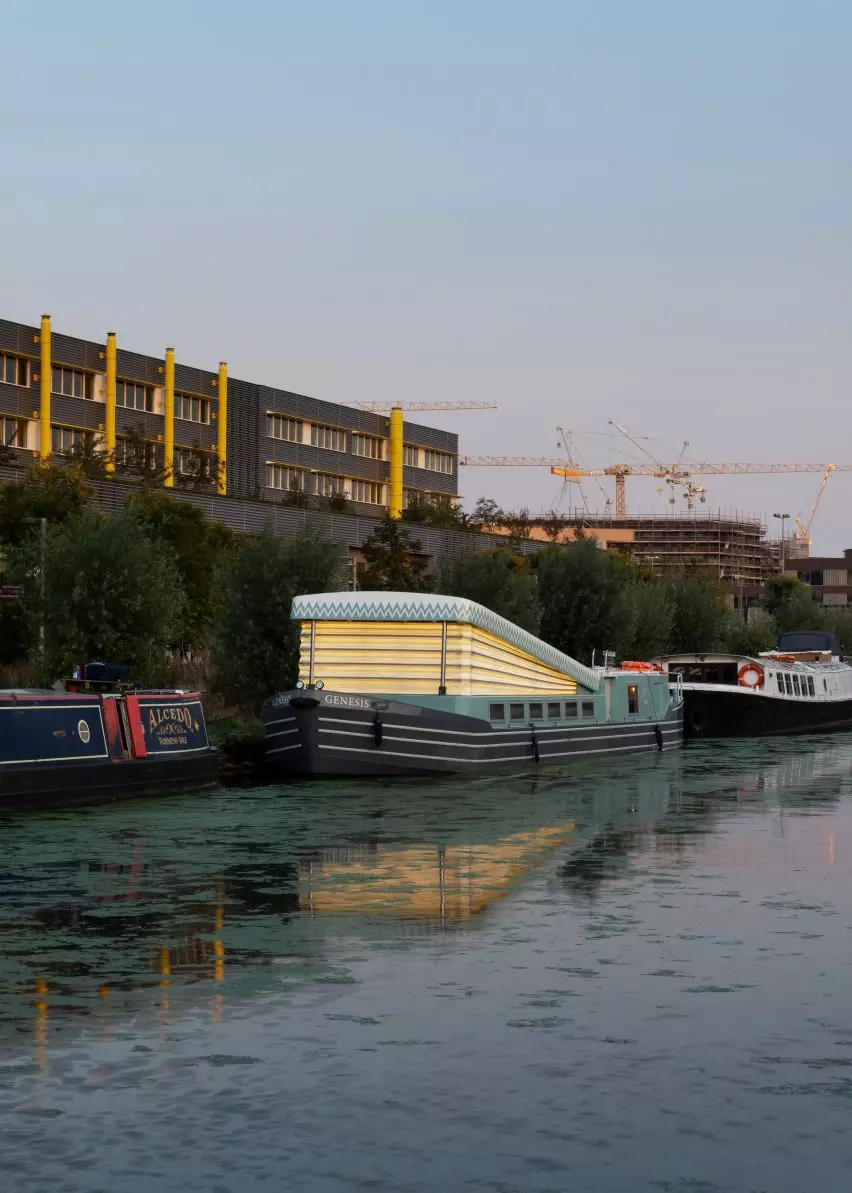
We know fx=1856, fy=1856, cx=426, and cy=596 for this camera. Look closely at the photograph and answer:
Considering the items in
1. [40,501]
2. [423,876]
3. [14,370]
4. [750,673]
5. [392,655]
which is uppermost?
[14,370]

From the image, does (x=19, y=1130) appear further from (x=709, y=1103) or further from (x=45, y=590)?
(x=45, y=590)

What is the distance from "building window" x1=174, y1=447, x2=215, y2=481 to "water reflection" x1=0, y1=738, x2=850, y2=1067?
253 feet

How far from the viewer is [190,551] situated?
82.6m

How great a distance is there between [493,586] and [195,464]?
157ft

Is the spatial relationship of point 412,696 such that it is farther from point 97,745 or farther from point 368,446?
point 368,446

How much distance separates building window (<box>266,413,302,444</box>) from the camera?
161m

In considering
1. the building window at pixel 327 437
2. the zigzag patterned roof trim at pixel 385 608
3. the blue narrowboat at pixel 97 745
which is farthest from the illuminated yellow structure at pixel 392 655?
the building window at pixel 327 437

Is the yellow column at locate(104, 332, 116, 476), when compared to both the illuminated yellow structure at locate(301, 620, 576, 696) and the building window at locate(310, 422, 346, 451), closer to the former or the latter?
the building window at locate(310, 422, 346, 451)

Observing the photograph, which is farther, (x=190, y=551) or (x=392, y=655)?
(x=190, y=551)

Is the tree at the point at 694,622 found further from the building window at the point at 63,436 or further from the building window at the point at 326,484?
the building window at the point at 326,484

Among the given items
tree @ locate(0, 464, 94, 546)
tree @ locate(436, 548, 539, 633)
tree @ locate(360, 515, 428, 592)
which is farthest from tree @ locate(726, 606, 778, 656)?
tree @ locate(0, 464, 94, 546)

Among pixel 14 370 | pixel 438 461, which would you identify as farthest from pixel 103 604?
pixel 438 461

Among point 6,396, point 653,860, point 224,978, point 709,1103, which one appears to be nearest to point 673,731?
point 653,860

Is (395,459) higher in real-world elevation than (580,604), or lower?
higher
